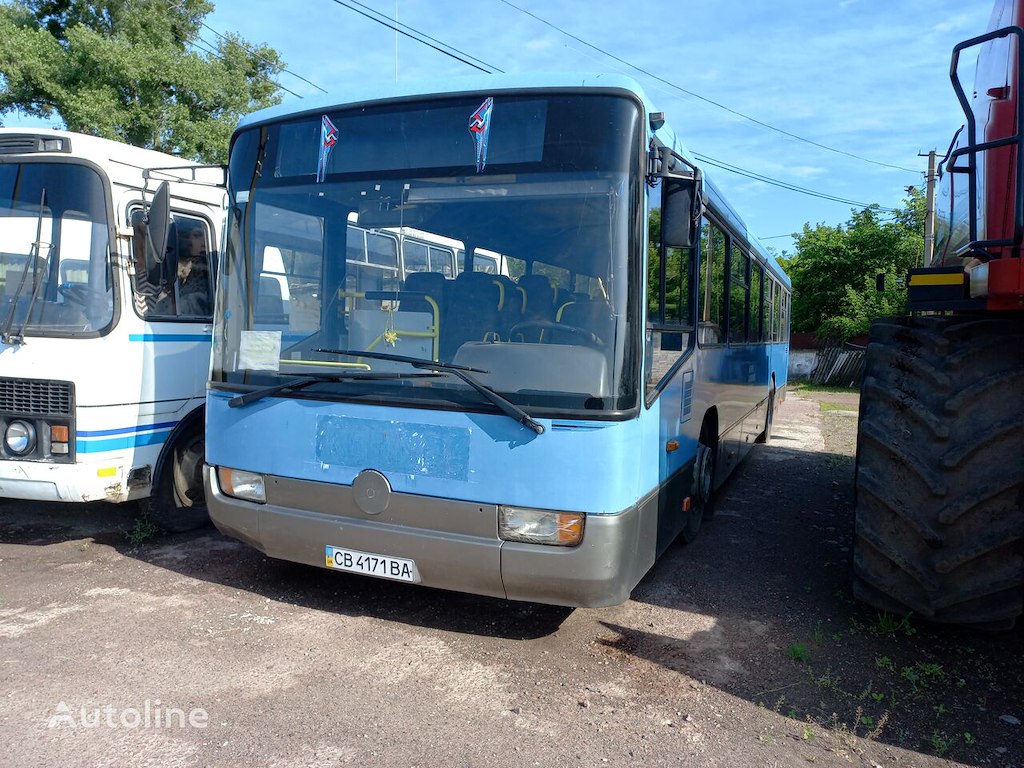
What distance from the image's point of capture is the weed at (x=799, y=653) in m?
3.95

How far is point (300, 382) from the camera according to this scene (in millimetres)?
4020

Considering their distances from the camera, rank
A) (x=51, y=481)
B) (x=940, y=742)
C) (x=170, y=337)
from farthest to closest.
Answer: (x=170, y=337) < (x=51, y=481) < (x=940, y=742)

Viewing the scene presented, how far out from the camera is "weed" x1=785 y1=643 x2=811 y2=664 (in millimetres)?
3947

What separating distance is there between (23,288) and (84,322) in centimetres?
48

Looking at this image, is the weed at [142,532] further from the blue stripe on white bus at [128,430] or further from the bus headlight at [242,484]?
the bus headlight at [242,484]

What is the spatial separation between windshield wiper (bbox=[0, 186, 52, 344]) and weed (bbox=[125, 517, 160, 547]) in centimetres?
164

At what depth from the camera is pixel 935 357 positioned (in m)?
3.71

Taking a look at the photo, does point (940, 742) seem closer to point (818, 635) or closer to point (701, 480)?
point (818, 635)

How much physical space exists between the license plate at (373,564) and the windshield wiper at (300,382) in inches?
34.9

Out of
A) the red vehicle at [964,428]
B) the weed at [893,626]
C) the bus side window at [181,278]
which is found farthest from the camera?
the bus side window at [181,278]

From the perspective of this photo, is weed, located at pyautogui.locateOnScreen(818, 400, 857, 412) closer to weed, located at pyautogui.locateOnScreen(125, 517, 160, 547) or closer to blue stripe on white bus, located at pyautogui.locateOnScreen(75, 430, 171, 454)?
weed, located at pyautogui.locateOnScreen(125, 517, 160, 547)

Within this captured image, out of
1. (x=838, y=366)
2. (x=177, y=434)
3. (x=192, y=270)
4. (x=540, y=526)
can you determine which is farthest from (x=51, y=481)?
(x=838, y=366)

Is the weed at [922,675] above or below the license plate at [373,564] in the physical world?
below

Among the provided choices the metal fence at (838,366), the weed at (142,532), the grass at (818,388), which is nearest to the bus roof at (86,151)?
the weed at (142,532)
